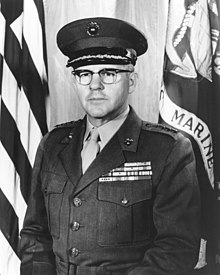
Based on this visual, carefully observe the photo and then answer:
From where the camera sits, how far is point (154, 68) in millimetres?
1089

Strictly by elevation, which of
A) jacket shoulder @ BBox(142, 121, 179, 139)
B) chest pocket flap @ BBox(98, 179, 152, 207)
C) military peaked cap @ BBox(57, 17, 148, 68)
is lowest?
chest pocket flap @ BBox(98, 179, 152, 207)

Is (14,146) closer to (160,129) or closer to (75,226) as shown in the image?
(75,226)

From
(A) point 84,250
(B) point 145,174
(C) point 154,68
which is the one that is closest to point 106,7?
(C) point 154,68

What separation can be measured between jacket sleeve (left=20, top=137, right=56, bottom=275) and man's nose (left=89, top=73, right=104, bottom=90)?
229mm

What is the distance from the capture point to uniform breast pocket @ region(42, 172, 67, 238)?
1.04 metres

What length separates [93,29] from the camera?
1047 millimetres

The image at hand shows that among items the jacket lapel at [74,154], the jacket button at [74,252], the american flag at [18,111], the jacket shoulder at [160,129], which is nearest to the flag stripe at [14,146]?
the american flag at [18,111]

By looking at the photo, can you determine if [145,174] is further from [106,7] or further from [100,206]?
[106,7]

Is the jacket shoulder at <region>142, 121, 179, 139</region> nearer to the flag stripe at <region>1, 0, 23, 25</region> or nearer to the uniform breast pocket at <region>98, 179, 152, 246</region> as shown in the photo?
the uniform breast pocket at <region>98, 179, 152, 246</region>

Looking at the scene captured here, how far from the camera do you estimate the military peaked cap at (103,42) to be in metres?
1.03

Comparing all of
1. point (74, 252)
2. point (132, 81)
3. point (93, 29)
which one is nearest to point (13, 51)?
point (93, 29)

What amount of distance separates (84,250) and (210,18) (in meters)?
0.65

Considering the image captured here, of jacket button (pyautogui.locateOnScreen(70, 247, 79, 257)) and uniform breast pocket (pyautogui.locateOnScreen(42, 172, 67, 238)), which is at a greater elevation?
uniform breast pocket (pyautogui.locateOnScreen(42, 172, 67, 238))

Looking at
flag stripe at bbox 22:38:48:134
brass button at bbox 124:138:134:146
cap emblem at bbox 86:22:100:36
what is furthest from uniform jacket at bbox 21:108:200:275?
cap emblem at bbox 86:22:100:36
